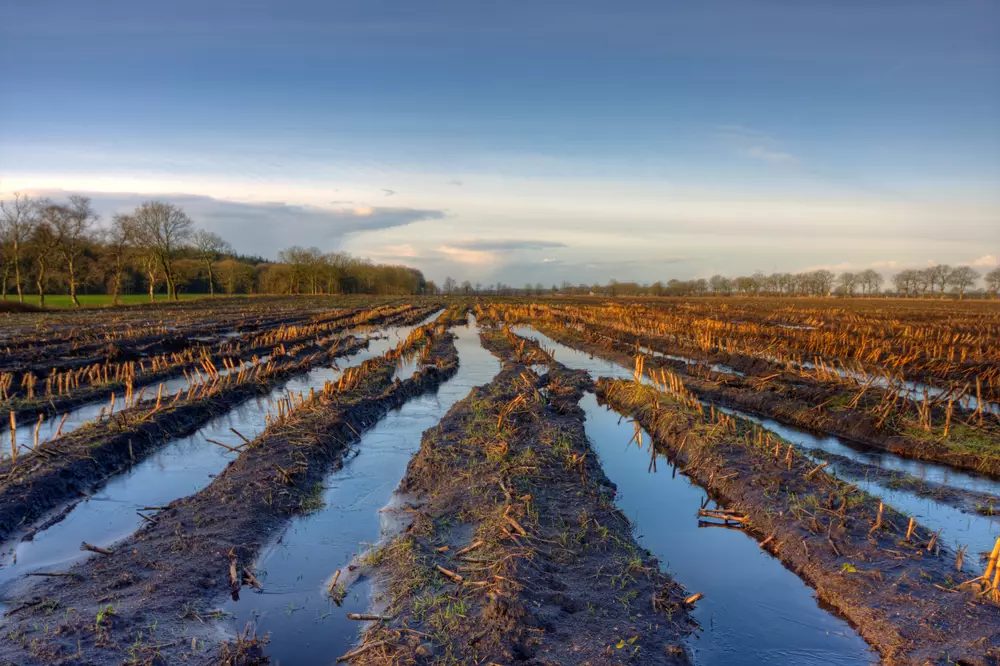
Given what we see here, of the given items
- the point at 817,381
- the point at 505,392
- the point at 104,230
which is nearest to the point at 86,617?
the point at 505,392

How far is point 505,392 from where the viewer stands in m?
13.8

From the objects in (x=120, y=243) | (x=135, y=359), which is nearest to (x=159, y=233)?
(x=120, y=243)

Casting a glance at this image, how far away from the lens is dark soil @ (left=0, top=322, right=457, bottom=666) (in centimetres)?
445

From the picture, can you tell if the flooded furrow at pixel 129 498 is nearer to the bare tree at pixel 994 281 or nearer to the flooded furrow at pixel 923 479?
the flooded furrow at pixel 923 479

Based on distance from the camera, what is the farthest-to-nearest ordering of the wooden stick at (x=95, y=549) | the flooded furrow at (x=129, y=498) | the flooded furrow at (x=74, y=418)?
the flooded furrow at (x=74, y=418)
the flooded furrow at (x=129, y=498)
the wooden stick at (x=95, y=549)

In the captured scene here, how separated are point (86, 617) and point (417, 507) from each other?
3785 millimetres

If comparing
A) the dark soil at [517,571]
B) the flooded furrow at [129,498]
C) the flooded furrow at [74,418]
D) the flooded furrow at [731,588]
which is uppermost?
the flooded furrow at [74,418]

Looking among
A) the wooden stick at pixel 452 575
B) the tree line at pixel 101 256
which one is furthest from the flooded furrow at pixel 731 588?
the tree line at pixel 101 256

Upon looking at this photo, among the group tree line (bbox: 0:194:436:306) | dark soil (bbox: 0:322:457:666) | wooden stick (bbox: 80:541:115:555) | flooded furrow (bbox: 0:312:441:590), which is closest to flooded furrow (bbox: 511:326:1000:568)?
dark soil (bbox: 0:322:457:666)

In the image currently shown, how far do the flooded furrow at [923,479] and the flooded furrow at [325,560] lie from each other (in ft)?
22.8

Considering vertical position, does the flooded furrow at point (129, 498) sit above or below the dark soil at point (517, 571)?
below

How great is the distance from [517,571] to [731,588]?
2.42m

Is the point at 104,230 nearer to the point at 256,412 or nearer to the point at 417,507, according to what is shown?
the point at 256,412

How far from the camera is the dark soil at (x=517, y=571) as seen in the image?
15.0 feet
